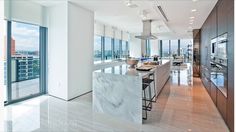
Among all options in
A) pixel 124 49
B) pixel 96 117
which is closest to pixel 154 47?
pixel 124 49

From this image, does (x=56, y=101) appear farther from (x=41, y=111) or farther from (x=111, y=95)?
(x=111, y=95)

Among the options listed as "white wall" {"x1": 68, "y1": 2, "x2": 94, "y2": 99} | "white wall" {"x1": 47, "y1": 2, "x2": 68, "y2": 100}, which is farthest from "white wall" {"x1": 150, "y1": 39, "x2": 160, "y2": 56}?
"white wall" {"x1": 47, "y1": 2, "x2": 68, "y2": 100}

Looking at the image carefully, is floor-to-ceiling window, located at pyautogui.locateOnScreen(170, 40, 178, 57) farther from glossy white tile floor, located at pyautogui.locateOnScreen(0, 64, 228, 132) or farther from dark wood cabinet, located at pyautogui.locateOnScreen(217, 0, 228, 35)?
dark wood cabinet, located at pyautogui.locateOnScreen(217, 0, 228, 35)

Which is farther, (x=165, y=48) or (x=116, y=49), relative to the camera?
(x=165, y=48)

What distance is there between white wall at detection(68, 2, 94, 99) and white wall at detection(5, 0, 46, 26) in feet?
2.98

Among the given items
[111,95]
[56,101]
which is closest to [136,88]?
[111,95]

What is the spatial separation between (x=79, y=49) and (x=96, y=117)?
2316mm

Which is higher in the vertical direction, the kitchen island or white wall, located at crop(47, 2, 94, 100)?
white wall, located at crop(47, 2, 94, 100)

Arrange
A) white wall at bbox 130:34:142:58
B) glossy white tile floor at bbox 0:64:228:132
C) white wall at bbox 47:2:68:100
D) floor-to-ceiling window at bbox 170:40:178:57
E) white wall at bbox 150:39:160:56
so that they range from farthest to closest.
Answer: floor-to-ceiling window at bbox 170:40:178:57 → white wall at bbox 150:39:160:56 → white wall at bbox 130:34:142:58 → white wall at bbox 47:2:68:100 → glossy white tile floor at bbox 0:64:228:132

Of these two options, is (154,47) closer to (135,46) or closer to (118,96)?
(135,46)

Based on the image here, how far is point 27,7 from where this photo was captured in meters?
4.48

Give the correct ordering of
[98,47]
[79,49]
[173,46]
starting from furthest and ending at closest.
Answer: [173,46] < [98,47] < [79,49]

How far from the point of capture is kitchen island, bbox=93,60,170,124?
10.8ft

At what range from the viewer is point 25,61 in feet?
16.1
